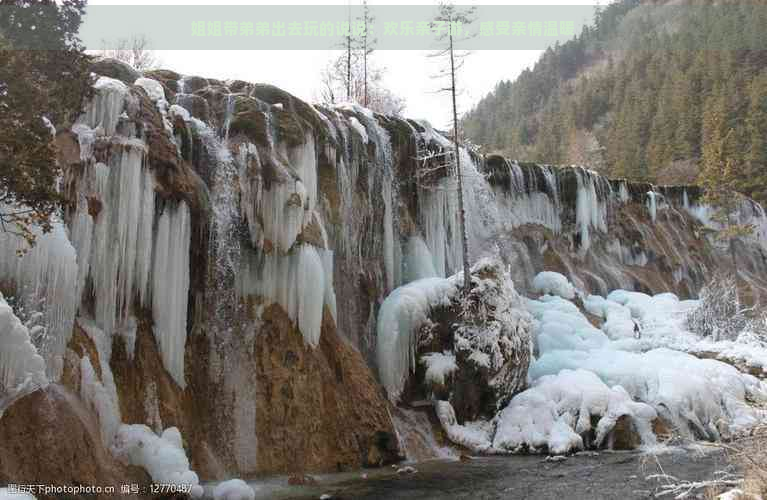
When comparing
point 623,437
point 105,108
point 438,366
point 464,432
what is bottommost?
point 623,437

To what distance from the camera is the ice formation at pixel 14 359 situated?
25.2 ft

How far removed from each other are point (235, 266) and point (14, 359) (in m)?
5.59

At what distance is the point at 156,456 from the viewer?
9969 mm

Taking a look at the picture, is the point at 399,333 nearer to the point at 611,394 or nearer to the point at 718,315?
the point at 611,394

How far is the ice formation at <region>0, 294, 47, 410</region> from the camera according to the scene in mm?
7676

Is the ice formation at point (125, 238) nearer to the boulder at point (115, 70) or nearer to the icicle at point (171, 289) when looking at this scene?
the icicle at point (171, 289)

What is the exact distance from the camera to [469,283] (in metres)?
17.0

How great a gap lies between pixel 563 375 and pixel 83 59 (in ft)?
46.1

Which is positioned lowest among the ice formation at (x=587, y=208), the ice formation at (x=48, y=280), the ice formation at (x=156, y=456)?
the ice formation at (x=156, y=456)

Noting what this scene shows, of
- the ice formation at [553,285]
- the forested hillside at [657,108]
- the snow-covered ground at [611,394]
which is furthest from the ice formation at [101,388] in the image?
the forested hillside at [657,108]

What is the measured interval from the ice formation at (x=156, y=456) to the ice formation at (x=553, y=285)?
1911cm

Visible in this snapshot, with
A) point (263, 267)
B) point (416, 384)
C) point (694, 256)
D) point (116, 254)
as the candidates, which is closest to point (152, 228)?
point (116, 254)

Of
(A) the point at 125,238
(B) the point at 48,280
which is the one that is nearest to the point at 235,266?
(A) the point at 125,238

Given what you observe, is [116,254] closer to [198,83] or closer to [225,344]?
[225,344]
